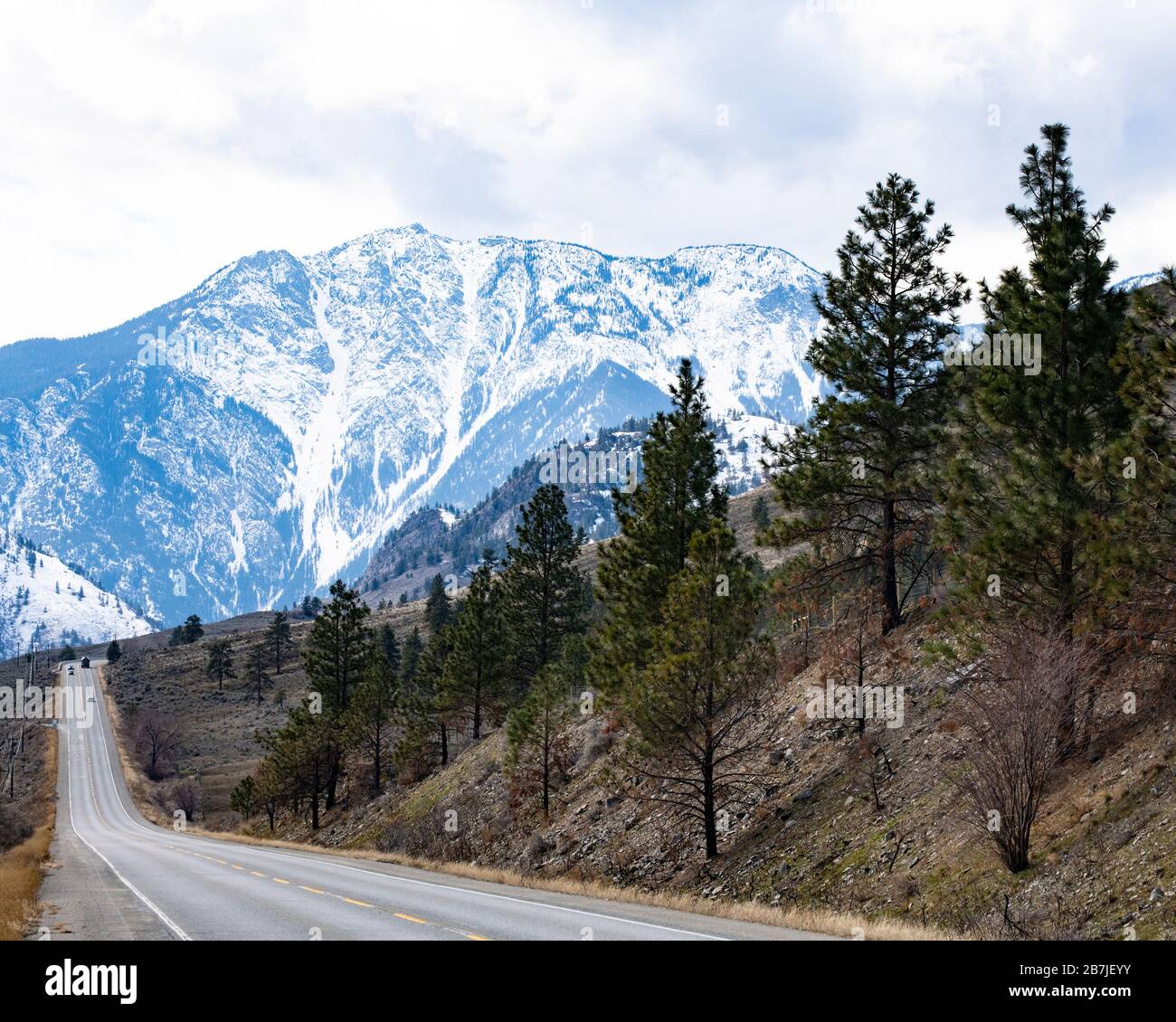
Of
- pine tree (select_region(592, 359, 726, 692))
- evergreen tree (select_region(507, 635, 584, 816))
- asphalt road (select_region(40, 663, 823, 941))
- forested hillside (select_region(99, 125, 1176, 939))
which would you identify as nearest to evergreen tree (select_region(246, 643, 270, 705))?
forested hillside (select_region(99, 125, 1176, 939))

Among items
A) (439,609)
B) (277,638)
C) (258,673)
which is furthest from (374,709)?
(277,638)

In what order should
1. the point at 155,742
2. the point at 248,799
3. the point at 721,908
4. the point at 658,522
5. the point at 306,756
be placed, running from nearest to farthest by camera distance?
the point at 721,908 < the point at 658,522 < the point at 306,756 < the point at 248,799 < the point at 155,742

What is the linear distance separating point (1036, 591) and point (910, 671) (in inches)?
306

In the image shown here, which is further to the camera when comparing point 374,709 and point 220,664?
point 220,664

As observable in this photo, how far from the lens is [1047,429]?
62.2 ft

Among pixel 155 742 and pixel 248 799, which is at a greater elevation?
pixel 248 799

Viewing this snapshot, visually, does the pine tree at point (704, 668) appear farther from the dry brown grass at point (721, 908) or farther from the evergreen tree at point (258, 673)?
the evergreen tree at point (258, 673)

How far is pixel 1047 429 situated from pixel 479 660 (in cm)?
3633

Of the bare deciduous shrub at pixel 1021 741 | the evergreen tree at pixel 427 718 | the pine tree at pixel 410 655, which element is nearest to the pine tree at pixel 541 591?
the evergreen tree at pixel 427 718

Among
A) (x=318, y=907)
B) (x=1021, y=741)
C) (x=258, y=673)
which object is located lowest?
(x=258, y=673)

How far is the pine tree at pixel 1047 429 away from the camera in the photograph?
707 inches

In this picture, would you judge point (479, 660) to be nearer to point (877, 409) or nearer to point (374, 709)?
point (374, 709)

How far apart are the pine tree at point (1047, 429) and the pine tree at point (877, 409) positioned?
6586 mm
